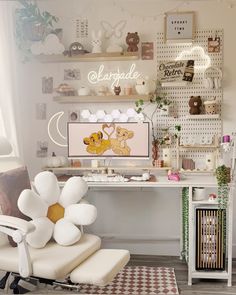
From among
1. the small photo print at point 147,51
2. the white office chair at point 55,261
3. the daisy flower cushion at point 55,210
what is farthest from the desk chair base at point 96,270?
the small photo print at point 147,51

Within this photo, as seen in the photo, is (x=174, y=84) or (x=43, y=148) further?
(x=43, y=148)

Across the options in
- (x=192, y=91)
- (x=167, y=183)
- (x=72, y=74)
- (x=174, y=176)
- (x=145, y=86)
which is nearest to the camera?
(x=167, y=183)

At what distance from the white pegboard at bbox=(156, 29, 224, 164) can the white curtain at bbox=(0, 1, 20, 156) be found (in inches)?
49.8

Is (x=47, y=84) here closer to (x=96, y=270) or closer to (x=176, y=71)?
(x=176, y=71)

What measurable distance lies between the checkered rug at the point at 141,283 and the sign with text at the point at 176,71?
1.64m

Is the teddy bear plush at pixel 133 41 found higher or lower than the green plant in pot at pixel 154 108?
higher

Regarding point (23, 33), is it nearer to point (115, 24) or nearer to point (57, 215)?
point (115, 24)

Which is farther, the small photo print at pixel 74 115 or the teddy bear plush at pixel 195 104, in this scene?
the small photo print at pixel 74 115

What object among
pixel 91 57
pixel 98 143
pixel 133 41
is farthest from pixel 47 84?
pixel 133 41

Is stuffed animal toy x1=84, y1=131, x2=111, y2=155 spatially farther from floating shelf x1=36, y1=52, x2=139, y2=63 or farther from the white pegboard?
floating shelf x1=36, y1=52, x2=139, y2=63

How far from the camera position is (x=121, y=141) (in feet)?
11.2

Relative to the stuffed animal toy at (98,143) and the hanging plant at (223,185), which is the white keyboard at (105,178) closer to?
the stuffed animal toy at (98,143)

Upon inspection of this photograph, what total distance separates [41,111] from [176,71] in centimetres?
129

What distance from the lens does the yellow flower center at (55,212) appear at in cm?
260
